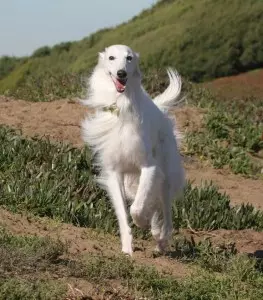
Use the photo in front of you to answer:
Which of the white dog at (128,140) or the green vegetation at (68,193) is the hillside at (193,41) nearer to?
the green vegetation at (68,193)

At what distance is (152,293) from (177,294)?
19 centimetres

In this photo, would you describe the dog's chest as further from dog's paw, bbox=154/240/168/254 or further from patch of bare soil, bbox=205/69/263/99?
patch of bare soil, bbox=205/69/263/99

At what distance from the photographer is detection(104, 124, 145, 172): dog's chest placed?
8258mm

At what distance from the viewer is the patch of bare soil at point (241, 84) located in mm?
25952

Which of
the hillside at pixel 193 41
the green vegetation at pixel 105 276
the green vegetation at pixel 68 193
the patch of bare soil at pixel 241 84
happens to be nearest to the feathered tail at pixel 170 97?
the green vegetation at pixel 68 193

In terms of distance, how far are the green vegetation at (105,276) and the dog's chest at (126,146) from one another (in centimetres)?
97

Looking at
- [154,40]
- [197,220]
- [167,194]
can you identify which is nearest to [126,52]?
[167,194]

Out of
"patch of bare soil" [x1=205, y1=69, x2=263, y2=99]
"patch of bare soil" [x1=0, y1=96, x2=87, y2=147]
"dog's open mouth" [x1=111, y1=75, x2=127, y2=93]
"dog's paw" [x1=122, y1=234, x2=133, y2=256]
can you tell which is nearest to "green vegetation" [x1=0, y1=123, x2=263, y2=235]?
"dog's paw" [x1=122, y1=234, x2=133, y2=256]

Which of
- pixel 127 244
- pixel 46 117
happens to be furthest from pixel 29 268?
pixel 46 117

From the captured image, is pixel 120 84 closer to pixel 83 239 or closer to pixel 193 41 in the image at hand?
pixel 83 239

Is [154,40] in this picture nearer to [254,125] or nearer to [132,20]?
[132,20]

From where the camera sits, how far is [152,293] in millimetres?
6738

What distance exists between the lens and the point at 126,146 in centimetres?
827

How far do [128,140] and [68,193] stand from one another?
2031 millimetres
